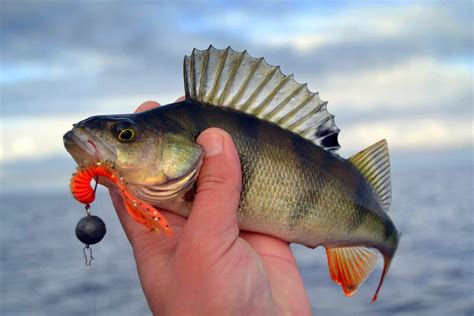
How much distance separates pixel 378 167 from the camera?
4488 millimetres

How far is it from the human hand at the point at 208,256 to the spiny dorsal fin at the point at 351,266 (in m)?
0.91

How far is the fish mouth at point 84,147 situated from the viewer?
3.26 m

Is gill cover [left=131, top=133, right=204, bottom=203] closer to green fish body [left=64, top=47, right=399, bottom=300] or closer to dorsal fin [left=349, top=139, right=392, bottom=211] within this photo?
green fish body [left=64, top=47, right=399, bottom=300]

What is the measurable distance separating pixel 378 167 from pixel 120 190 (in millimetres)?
2237

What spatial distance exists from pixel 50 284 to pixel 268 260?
13.5m

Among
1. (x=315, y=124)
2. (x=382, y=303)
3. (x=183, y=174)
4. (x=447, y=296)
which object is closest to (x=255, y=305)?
(x=183, y=174)

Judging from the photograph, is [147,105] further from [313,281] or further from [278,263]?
[313,281]

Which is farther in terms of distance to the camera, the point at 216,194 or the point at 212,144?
the point at 212,144

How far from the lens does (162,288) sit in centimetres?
334

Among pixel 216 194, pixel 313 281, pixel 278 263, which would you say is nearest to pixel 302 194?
pixel 278 263

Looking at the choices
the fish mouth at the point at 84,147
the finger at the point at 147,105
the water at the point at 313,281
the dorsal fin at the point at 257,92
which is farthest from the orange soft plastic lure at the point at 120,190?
the water at the point at 313,281

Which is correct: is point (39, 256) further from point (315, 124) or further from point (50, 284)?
point (315, 124)

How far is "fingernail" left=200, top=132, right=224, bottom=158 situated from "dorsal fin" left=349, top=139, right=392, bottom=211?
1.41 metres

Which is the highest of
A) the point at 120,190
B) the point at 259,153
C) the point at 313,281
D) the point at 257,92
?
the point at 257,92
